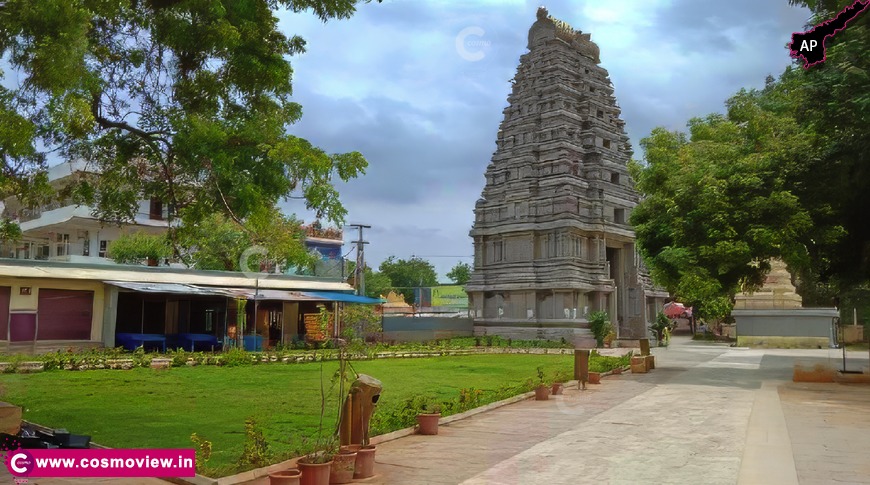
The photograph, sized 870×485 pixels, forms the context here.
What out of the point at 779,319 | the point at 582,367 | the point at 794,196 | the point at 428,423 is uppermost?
the point at 794,196

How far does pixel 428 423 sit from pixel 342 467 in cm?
297

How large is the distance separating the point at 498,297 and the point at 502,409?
29.3 metres

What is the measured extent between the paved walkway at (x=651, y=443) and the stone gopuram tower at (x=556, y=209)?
24466mm

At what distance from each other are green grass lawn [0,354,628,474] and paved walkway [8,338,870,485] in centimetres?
196

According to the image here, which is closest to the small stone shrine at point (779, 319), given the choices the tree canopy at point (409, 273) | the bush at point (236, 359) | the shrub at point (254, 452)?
the bush at point (236, 359)

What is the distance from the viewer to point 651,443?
8.85 meters

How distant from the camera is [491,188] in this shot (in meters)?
43.7

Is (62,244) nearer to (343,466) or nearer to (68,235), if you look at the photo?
(68,235)

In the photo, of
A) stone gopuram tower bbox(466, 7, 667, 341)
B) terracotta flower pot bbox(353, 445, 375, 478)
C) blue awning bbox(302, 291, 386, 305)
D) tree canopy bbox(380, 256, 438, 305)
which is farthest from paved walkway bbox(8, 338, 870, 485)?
tree canopy bbox(380, 256, 438, 305)

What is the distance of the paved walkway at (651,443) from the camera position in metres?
6.99

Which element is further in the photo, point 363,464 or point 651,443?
point 651,443

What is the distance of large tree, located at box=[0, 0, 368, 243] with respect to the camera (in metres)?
→ 7.04

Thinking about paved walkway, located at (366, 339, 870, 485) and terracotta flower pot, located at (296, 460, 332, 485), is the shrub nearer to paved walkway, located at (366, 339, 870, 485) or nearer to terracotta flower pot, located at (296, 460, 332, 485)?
terracotta flower pot, located at (296, 460, 332, 485)

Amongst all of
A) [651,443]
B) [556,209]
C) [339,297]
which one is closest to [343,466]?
[651,443]
